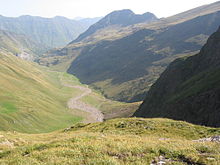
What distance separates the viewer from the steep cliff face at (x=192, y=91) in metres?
71.2

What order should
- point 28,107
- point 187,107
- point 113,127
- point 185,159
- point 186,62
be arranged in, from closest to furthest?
point 185,159, point 113,127, point 187,107, point 186,62, point 28,107

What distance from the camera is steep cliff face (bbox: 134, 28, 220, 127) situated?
2805 inches

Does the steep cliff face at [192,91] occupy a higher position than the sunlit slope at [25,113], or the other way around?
the steep cliff face at [192,91]

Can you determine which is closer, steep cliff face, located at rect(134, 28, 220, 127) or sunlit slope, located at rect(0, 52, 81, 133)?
steep cliff face, located at rect(134, 28, 220, 127)

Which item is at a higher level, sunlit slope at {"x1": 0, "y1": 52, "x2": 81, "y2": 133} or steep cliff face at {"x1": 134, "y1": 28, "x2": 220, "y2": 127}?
steep cliff face at {"x1": 134, "y1": 28, "x2": 220, "y2": 127}

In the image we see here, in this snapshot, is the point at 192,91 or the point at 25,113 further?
the point at 25,113

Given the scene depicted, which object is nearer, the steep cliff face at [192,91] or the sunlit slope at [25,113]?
the steep cliff face at [192,91]

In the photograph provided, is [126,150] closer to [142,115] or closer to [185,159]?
[185,159]

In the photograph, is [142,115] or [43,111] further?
[43,111]

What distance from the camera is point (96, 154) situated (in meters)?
14.6

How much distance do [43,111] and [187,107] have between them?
366 ft

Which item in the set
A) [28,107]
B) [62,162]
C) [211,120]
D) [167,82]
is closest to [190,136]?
[62,162]

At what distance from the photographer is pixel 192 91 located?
88312 mm

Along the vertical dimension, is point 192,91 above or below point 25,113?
above
